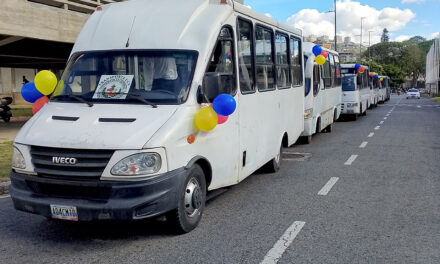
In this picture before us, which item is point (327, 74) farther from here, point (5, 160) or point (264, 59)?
point (5, 160)

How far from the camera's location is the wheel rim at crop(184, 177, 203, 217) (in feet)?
16.9

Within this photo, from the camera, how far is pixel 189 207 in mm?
5227

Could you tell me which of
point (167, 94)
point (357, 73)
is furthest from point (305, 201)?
point (357, 73)

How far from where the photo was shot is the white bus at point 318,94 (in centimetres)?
1274

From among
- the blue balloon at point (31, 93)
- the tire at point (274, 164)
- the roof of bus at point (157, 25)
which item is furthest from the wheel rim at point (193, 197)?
the tire at point (274, 164)

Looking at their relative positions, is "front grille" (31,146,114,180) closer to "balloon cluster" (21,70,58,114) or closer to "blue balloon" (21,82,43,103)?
"balloon cluster" (21,70,58,114)

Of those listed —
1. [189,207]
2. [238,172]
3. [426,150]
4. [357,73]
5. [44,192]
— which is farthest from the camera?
[357,73]

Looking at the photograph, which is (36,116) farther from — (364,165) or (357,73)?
(357,73)

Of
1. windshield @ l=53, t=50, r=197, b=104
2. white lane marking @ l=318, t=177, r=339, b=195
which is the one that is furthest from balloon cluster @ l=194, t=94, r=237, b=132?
white lane marking @ l=318, t=177, r=339, b=195

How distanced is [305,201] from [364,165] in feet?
11.2

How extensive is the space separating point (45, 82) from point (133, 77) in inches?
61.7

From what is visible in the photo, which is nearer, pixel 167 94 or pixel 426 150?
pixel 167 94

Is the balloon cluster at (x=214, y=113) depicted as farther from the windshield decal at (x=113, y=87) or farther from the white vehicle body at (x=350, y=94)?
the white vehicle body at (x=350, y=94)

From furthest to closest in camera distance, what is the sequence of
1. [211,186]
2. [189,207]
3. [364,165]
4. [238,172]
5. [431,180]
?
[364,165], [431,180], [238,172], [211,186], [189,207]
